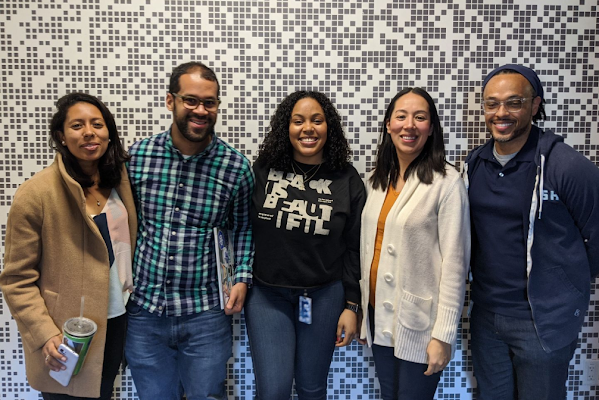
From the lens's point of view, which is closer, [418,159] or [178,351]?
[418,159]

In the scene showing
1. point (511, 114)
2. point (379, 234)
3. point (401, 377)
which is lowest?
point (401, 377)

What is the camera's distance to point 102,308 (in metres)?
1.61

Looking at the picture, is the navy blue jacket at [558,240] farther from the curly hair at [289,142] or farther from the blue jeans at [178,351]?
the blue jeans at [178,351]

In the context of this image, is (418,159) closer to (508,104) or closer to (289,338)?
(508,104)

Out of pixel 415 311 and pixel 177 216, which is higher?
pixel 177 216

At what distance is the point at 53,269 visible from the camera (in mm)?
1591

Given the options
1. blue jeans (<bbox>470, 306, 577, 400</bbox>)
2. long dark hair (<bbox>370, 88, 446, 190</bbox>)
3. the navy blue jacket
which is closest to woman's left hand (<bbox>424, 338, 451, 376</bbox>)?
blue jeans (<bbox>470, 306, 577, 400</bbox>)

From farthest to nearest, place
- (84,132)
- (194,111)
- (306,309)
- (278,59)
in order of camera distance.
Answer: (278,59), (306,309), (194,111), (84,132)

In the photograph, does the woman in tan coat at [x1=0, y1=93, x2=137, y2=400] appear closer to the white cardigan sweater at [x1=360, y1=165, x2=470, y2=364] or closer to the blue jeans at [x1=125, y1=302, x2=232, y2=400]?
the blue jeans at [x1=125, y1=302, x2=232, y2=400]

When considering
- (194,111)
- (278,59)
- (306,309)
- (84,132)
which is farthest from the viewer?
(278,59)

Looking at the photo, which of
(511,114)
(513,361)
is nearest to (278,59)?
(511,114)

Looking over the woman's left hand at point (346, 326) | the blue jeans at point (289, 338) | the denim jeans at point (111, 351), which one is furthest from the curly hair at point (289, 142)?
the denim jeans at point (111, 351)

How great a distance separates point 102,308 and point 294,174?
930 millimetres

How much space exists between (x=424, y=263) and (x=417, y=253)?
49 millimetres
